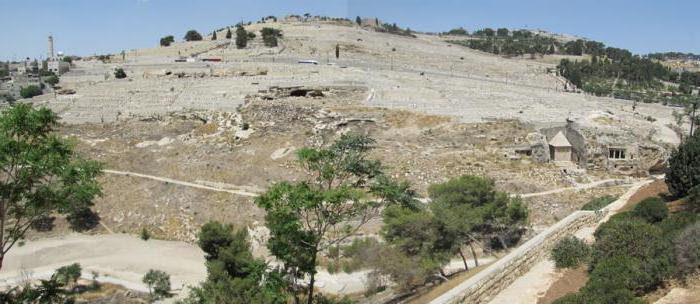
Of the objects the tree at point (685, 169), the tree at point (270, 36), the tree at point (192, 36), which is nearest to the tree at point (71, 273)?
the tree at point (685, 169)

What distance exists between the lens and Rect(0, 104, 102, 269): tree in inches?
368

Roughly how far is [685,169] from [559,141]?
1294 cm

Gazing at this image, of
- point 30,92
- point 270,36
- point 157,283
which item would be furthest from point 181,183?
point 270,36

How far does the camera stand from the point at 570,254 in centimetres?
1274

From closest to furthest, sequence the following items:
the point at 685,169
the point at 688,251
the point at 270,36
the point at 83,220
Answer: the point at 688,251 → the point at 685,169 → the point at 83,220 → the point at 270,36

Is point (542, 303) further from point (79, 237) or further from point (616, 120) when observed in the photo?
point (616, 120)

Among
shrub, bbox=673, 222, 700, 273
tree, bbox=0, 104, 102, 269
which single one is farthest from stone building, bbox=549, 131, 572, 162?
tree, bbox=0, 104, 102, 269

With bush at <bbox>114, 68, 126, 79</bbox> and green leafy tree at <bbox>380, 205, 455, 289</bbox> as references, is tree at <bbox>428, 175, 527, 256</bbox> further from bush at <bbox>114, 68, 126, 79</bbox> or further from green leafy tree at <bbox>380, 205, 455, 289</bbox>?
bush at <bbox>114, 68, 126, 79</bbox>

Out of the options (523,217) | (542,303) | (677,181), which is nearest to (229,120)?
(523,217)

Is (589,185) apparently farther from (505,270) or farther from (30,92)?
(30,92)

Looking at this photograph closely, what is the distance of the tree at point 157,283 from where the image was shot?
68.7ft

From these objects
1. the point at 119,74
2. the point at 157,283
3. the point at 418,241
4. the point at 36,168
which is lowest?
the point at 157,283

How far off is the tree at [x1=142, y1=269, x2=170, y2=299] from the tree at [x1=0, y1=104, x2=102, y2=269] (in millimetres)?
11122

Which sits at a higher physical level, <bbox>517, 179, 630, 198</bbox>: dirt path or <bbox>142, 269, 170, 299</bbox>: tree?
<bbox>517, 179, 630, 198</bbox>: dirt path
